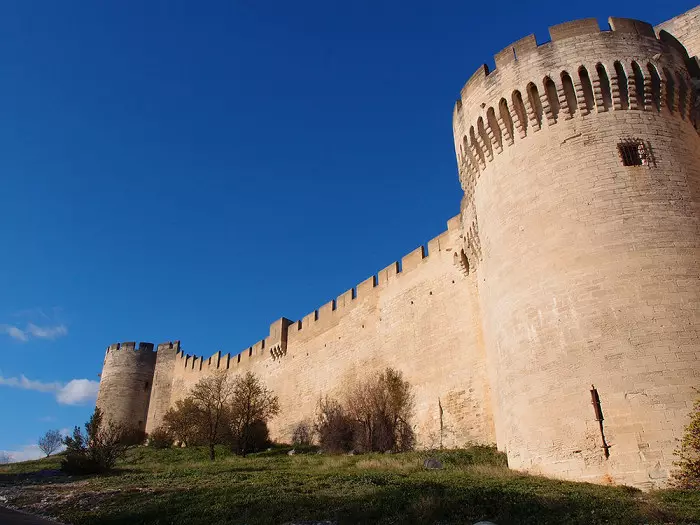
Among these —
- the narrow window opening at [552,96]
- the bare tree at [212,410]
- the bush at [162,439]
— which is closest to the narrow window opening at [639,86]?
the narrow window opening at [552,96]

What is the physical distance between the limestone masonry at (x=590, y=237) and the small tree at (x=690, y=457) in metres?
0.12

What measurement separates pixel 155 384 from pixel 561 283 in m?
32.8

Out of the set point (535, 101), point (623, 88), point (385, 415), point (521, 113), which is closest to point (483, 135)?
point (521, 113)

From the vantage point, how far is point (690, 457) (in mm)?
6836

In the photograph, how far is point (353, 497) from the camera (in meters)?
7.38

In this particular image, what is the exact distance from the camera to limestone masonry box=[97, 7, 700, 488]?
7484mm

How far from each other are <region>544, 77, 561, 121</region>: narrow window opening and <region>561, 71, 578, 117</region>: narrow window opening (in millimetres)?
156

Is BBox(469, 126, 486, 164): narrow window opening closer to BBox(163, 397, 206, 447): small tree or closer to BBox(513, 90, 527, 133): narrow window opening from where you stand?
BBox(513, 90, 527, 133): narrow window opening

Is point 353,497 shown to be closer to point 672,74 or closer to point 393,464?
point 393,464

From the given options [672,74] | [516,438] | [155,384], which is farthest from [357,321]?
[155,384]

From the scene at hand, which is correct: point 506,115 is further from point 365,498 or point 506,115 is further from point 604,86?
point 365,498

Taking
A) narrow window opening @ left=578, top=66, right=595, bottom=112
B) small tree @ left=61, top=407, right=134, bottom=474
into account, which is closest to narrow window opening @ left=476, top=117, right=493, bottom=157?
narrow window opening @ left=578, top=66, right=595, bottom=112

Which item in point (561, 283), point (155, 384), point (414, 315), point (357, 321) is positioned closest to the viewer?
point (561, 283)

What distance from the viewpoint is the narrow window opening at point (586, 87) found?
9453 millimetres
